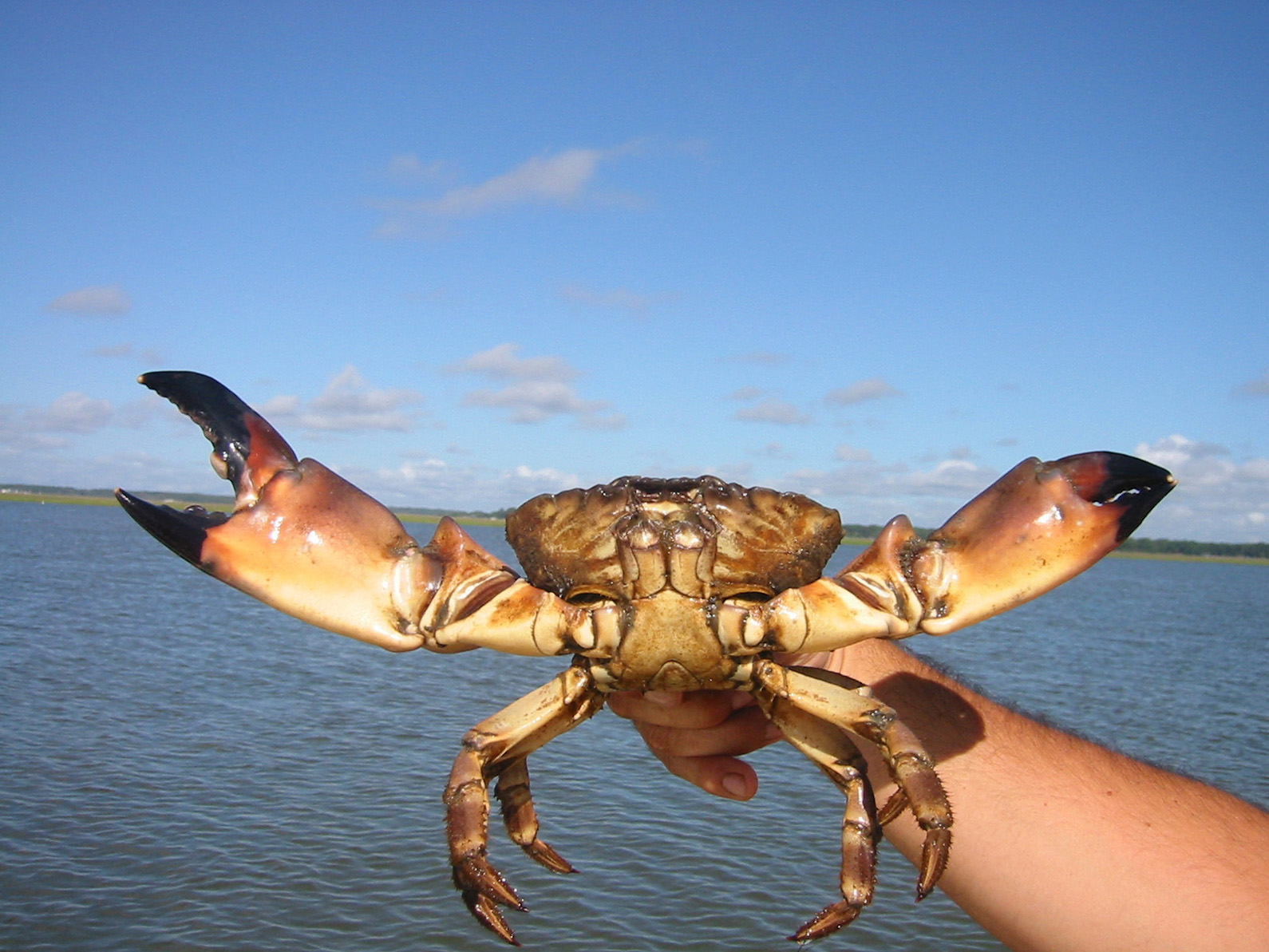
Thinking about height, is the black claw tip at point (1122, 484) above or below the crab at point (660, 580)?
above

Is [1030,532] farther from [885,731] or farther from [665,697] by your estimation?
[665,697]

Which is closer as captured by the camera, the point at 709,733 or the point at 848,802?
the point at 848,802

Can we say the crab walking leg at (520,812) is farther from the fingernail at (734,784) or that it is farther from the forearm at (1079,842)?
the forearm at (1079,842)

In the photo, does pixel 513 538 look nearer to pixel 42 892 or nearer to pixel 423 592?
pixel 423 592

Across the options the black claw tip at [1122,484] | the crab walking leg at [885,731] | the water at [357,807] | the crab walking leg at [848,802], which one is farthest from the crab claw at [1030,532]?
the water at [357,807]

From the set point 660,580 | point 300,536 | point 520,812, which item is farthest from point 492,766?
point 300,536

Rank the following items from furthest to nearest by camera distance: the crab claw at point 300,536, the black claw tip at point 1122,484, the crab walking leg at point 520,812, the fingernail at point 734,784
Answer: the fingernail at point 734,784
the crab walking leg at point 520,812
the crab claw at point 300,536
the black claw tip at point 1122,484

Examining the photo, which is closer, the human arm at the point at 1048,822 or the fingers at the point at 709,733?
the human arm at the point at 1048,822
